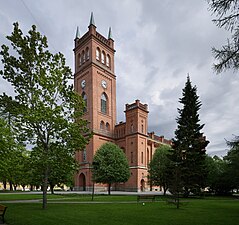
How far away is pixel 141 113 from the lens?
54250 mm

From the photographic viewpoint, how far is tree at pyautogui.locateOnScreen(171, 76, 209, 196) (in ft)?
97.9

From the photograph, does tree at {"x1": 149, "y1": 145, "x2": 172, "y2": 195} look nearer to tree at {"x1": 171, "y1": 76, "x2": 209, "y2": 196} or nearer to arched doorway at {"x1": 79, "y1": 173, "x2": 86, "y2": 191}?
tree at {"x1": 171, "y1": 76, "x2": 209, "y2": 196}

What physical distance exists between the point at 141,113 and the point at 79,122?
38136 millimetres

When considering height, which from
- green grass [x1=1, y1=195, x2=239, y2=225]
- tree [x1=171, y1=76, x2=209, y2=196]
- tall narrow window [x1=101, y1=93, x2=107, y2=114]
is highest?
tall narrow window [x1=101, y1=93, x2=107, y2=114]

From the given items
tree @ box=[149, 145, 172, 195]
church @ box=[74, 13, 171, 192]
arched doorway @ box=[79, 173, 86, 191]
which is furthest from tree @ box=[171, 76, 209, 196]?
arched doorway @ box=[79, 173, 86, 191]

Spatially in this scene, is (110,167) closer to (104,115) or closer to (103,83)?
(104,115)

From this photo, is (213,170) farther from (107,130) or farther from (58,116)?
(58,116)

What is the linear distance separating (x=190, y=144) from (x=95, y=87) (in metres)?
27.1

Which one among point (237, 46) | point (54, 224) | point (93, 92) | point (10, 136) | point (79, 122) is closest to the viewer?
point (237, 46)

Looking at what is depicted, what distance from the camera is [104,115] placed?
5469 centimetres

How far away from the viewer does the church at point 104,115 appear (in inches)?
2009

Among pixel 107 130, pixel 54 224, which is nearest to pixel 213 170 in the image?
pixel 107 130

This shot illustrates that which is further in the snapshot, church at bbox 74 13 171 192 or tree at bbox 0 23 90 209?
church at bbox 74 13 171 192

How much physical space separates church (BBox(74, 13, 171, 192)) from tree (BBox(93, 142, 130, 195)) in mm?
12538
